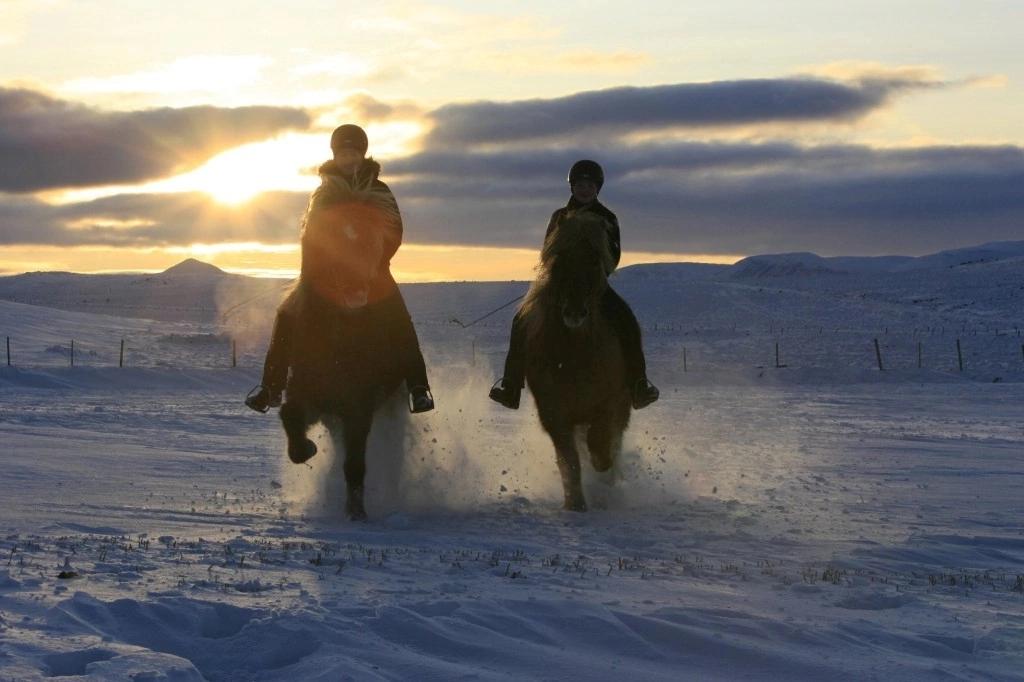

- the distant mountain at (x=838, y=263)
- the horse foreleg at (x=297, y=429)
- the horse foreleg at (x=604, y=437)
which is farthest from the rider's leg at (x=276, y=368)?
the distant mountain at (x=838, y=263)

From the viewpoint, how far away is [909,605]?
5.79 metres

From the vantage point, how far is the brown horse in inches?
329

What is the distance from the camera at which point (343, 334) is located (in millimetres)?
8062

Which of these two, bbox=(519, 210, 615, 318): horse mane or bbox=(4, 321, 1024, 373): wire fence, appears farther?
bbox=(4, 321, 1024, 373): wire fence

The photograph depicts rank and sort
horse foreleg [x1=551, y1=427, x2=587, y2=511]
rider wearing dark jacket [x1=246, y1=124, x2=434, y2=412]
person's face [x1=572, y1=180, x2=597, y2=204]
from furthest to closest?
1. person's face [x1=572, y1=180, x2=597, y2=204]
2. horse foreleg [x1=551, y1=427, x2=587, y2=511]
3. rider wearing dark jacket [x1=246, y1=124, x2=434, y2=412]

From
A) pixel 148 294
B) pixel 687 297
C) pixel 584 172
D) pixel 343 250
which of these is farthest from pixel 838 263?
pixel 343 250

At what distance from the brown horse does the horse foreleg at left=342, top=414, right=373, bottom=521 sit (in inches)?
52.9

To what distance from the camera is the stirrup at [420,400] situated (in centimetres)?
845

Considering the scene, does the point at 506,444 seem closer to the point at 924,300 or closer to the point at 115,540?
the point at 115,540

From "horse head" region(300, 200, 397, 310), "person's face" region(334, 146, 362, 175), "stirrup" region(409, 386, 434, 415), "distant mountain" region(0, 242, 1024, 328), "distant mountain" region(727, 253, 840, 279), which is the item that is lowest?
"stirrup" region(409, 386, 434, 415)

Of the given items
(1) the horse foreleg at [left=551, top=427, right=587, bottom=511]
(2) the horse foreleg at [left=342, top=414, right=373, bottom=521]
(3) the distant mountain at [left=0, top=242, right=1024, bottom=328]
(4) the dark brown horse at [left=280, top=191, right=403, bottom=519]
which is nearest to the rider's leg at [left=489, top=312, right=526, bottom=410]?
(1) the horse foreleg at [left=551, top=427, right=587, bottom=511]

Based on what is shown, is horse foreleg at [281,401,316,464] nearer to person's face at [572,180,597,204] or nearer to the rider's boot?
the rider's boot

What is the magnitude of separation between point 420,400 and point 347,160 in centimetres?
174

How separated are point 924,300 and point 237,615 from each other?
64.8m
